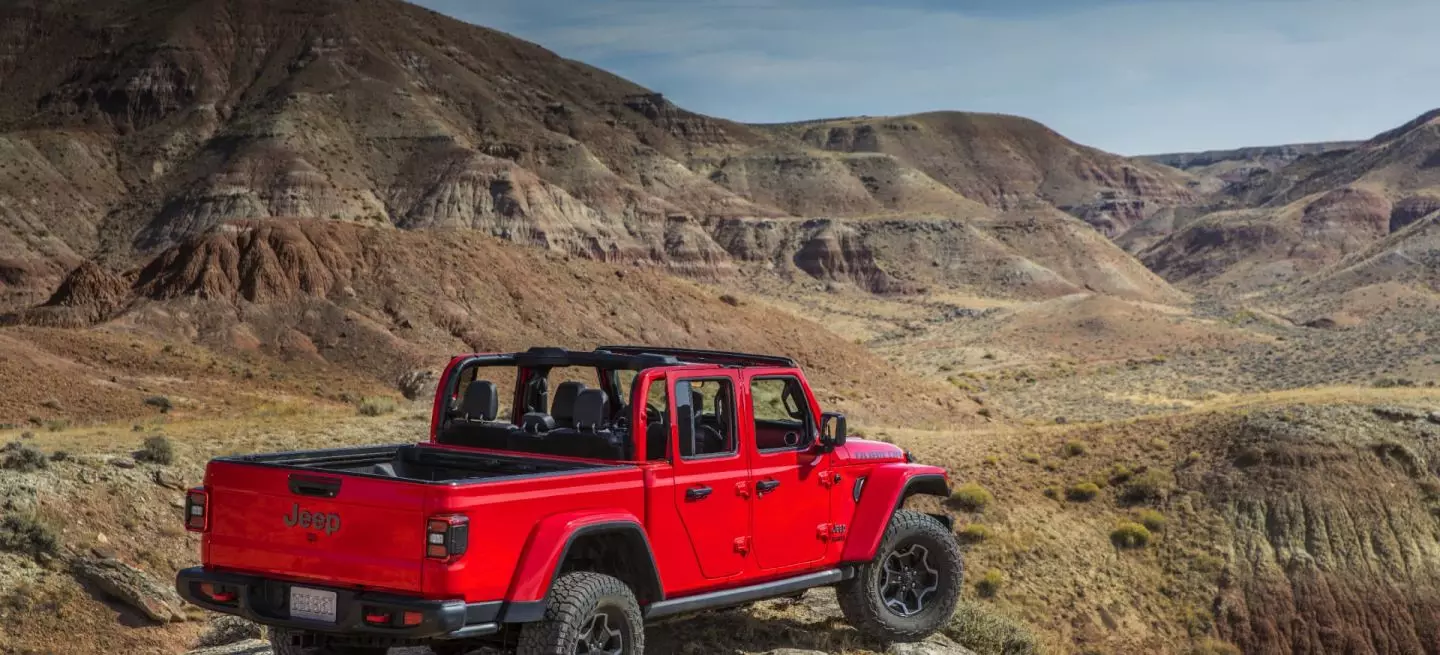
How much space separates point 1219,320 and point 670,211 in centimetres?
4890

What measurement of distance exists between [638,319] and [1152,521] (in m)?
25.6

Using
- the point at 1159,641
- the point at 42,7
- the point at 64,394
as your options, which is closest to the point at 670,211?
the point at 42,7

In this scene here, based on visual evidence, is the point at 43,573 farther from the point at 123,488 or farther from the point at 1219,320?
the point at 1219,320

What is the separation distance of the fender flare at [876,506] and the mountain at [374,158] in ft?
241

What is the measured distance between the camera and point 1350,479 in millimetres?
29516

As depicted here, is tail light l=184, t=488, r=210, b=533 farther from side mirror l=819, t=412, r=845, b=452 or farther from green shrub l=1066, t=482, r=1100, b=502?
green shrub l=1066, t=482, r=1100, b=502

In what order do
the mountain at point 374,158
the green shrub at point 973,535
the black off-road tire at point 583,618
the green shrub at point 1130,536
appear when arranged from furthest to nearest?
1. the mountain at point 374,158
2. the green shrub at point 1130,536
3. the green shrub at point 973,535
4. the black off-road tire at point 583,618

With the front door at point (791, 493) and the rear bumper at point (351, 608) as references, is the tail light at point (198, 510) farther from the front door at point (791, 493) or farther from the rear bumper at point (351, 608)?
the front door at point (791, 493)

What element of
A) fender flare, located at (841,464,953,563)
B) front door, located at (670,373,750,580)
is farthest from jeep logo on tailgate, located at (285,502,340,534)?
fender flare, located at (841,464,953,563)

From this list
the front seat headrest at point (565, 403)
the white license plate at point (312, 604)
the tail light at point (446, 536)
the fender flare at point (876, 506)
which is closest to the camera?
the tail light at point (446, 536)

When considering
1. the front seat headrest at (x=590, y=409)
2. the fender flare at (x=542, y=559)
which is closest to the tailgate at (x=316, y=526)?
the fender flare at (x=542, y=559)

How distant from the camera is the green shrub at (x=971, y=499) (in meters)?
27.4

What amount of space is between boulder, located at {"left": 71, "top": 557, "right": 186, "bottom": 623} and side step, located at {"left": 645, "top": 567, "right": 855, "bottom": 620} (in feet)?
25.4

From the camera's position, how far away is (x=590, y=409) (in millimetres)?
7742
